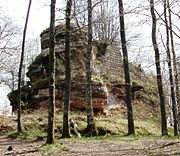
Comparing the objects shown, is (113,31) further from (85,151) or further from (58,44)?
(85,151)

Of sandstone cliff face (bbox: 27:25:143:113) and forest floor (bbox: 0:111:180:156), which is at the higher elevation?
sandstone cliff face (bbox: 27:25:143:113)

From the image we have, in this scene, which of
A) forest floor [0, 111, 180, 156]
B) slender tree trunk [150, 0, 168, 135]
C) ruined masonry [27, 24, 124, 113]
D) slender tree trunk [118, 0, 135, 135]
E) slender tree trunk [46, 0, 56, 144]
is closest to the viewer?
forest floor [0, 111, 180, 156]

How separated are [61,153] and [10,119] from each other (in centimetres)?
1510

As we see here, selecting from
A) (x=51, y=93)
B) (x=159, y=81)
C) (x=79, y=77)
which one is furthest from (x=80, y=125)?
(x=51, y=93)

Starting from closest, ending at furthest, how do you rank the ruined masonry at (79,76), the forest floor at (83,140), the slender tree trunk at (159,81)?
the forest floor at (83,140)
the slender tree trunk at (159,81)
the ruined masonry at (79,76)

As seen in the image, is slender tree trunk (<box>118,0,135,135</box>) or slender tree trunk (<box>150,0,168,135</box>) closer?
slender tree trunk (<box>150,0,168,135</box>)

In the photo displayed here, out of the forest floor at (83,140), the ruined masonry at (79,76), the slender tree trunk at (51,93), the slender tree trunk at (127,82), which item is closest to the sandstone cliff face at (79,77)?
the ruined masonry at (79,76)

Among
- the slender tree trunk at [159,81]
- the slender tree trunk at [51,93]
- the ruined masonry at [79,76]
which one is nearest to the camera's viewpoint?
the slender tree trunk at [51,93]

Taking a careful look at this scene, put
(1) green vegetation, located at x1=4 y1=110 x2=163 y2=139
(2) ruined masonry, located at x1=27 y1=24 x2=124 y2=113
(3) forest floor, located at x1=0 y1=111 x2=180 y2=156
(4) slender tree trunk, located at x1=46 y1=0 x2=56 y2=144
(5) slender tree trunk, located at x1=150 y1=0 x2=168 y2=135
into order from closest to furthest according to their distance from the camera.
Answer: (3) forest floor, located at x1=0 y1=111 x2=180 y2=156
(4) slender tree trunk, located at x1=46 y1=0 x2=56 y2=144
(5) slender tree trunk, located at x1=150 y1=0 x2=168 y2=135
(1) green vegetation, located at x1=4 y1=110 x2=163 y2=139
(2) ruined masonry, located at x1=27 y1=24 x2=124 y2=113

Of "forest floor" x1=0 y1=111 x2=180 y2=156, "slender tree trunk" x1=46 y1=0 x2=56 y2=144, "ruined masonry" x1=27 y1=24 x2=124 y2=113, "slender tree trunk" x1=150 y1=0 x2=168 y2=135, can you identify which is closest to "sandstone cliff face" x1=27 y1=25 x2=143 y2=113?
"ruined masonry" x1=27 y1=24 x2=124 y2=113

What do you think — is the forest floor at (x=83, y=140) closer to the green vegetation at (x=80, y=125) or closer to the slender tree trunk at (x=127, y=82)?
the green vegetation at (x=80, y=125)

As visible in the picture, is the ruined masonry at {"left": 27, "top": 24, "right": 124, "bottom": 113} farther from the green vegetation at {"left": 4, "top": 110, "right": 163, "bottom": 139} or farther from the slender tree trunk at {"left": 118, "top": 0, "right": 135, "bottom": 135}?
the slender tree trunk at {"left": 118, "top": 0, "right": 135, "bottom": 135}

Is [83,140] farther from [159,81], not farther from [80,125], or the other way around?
[80,125]

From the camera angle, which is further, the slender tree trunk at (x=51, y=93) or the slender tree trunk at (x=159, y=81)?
the slender tree trunk at (x=159, y=81)
